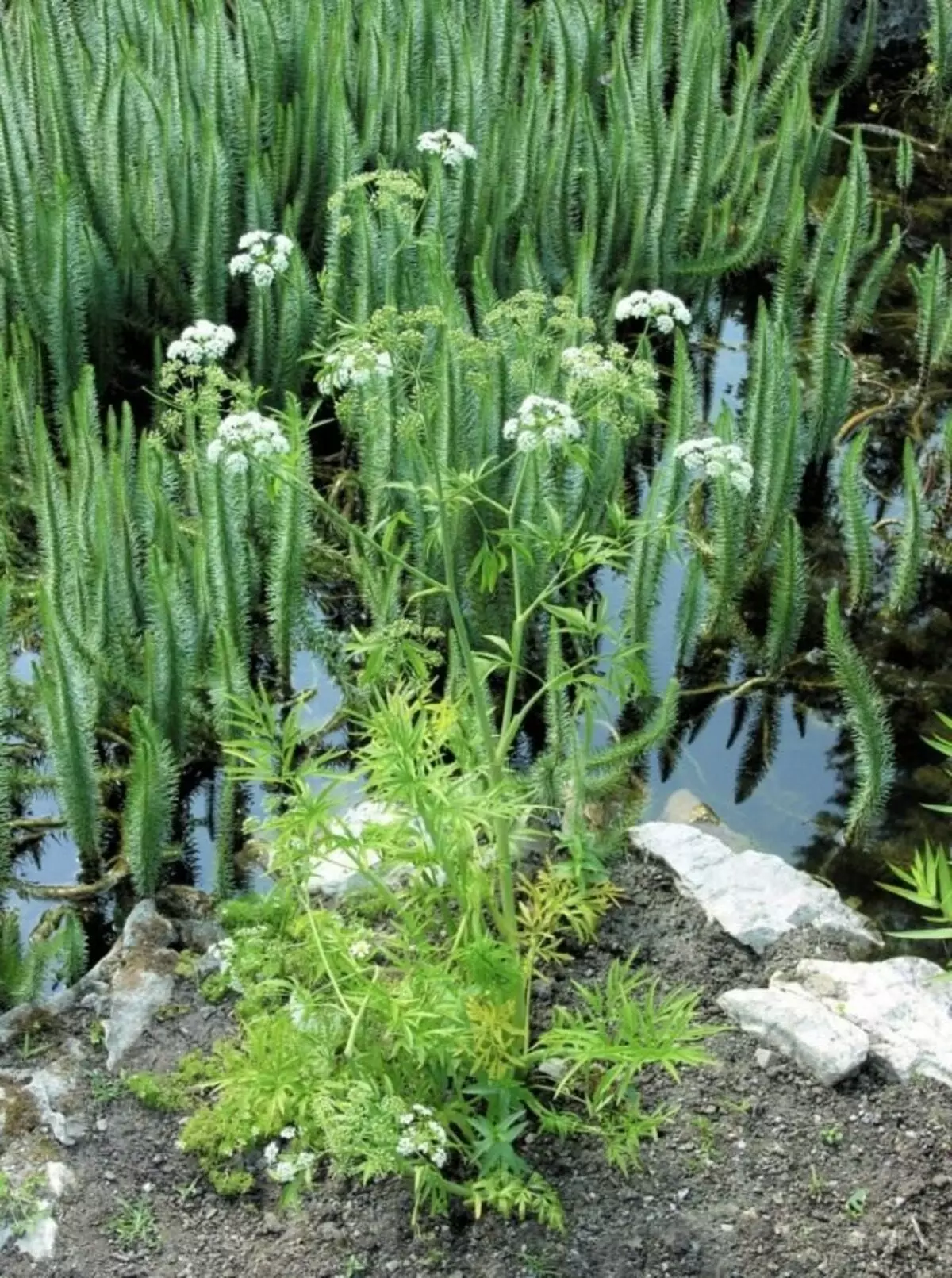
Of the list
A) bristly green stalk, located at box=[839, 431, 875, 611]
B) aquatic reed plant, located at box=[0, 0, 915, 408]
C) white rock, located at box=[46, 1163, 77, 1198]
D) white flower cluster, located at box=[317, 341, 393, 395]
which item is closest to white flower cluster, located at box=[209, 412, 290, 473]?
white flower cluster, located at box=[317, 341, 393, 395]

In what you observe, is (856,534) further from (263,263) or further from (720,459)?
(263,263)

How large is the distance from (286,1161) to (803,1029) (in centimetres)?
94

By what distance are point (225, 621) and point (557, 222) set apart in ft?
6.75

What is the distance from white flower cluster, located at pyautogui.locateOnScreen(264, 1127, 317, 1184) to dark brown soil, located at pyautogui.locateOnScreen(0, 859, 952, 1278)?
0.26ft

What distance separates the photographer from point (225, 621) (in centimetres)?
381

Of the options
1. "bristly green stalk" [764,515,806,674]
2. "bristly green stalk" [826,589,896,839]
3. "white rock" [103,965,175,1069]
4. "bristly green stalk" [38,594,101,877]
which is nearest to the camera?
"white rock" [103,965,175,1069]

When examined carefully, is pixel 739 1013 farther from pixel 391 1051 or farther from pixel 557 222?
pixel 557 222

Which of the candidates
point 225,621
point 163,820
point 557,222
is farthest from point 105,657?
point 557,222

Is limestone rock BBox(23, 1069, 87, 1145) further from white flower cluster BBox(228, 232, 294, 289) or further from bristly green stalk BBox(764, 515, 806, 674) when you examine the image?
bristly green stalk BBox(764, 515, 806, 674)

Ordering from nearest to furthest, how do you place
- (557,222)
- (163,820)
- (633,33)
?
(163,820)
(557,222)
(633,33)

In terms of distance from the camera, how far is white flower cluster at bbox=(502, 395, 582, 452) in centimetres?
283

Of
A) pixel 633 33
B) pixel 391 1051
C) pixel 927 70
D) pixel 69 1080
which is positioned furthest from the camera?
pixel 927 70

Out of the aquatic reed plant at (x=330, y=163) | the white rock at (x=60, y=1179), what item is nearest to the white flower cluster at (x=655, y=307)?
the aquatic reed plant at (x=330, y=163)

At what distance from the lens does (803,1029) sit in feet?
9.75
